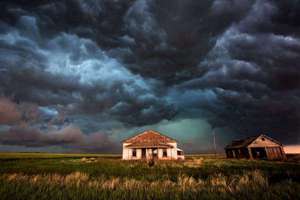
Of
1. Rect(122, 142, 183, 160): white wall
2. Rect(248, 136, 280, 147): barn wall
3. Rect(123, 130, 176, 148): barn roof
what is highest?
Rect(123, 130, 176, 148): barn roof

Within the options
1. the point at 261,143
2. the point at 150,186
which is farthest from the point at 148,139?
the point at 150,186

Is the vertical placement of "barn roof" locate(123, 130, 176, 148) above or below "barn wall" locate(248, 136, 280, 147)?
above

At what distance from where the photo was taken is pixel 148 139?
161 feet

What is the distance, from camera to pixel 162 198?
4.68 meters

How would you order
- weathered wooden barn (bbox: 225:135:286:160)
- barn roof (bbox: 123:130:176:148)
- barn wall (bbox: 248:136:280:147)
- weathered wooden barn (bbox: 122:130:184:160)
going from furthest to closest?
barn roof (bbox: 123:130:176:148) → weathered wooden barn (bbox: 122:130:184:160) → barn wall (bbox: 248:136:280:147) → weathered wooden barn (bbox: 225:135:286:160)

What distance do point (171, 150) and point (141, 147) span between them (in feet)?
25.5

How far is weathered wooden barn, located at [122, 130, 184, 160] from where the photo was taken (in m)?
46.7

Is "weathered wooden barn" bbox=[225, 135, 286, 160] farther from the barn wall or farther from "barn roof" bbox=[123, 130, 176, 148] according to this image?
"barn roof" bbox=[123, 130, 176, 148]

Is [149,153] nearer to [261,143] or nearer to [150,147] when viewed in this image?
[150,147]

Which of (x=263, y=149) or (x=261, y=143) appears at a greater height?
(x=261, y=143)

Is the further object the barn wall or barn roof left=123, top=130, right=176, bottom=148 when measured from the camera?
barn roof left=123, top=130, right=176, bottom=148

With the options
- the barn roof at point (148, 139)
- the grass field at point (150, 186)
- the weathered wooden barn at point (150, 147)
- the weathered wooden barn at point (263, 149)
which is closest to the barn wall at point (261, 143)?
the weathered wooden barn at point (263, 149)

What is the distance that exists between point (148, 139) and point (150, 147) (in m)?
3.93

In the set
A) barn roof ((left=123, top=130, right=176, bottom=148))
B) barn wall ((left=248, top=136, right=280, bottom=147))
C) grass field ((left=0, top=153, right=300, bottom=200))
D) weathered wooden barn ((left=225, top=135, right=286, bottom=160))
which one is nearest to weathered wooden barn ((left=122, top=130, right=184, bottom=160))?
barn roof ((left=123, top=130, right=176, bottom=148))
